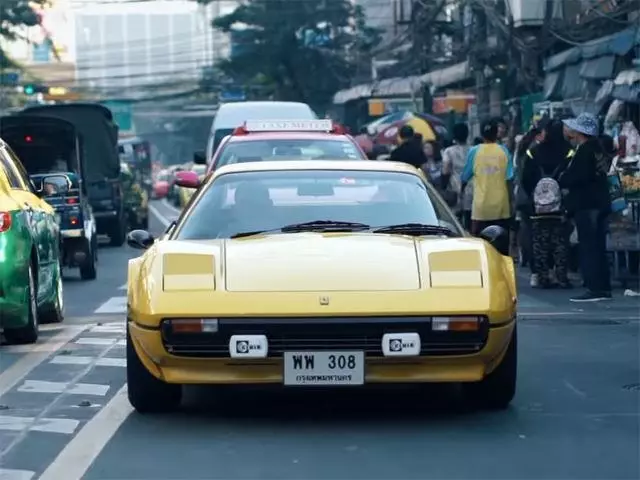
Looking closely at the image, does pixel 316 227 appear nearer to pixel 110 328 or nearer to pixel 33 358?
pixel 33 358

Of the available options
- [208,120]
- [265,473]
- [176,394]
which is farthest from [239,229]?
[208,120]

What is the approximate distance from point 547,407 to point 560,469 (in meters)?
1.66

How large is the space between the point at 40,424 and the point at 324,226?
1903mm

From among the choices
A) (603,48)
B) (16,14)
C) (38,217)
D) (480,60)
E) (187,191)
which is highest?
(16,14)

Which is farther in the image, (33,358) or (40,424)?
(33,358)

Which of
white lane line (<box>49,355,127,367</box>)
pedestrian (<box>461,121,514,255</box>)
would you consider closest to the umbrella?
pedestrian (<box>461,121,514,255</box>)

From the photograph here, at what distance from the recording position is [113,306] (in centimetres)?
1570

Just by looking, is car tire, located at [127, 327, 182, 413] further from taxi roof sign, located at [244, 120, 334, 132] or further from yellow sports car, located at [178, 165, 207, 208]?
taxi roof sign, located at [244, 120, 334, 132]

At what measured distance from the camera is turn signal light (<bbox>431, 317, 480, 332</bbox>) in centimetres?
777

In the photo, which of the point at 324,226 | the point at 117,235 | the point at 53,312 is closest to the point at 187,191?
the point at 117,235

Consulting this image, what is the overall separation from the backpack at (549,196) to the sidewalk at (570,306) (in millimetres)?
853

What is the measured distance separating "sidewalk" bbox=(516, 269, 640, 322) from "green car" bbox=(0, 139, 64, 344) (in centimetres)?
410

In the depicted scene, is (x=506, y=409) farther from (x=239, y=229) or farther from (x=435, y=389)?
(x=239, y=229)

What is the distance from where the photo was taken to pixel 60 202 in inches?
810
